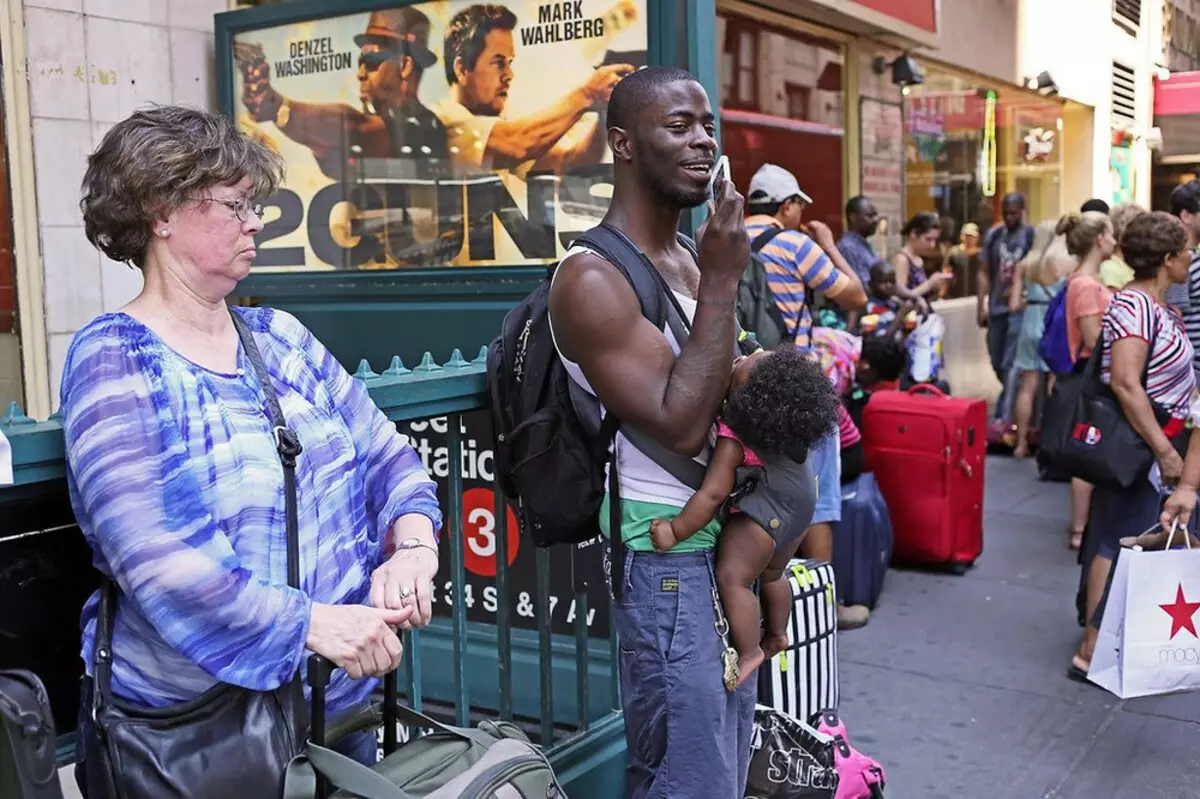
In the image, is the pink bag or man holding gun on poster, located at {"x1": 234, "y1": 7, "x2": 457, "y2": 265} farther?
man holding gun on poster, located at {"x1": 234, "y1": 7, "x2": 457, "y2": 265}

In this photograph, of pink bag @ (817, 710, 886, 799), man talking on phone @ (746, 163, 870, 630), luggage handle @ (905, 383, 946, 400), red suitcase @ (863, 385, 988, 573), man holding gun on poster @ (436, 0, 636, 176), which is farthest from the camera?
luggage handle @ (905, 383, 946, 400)

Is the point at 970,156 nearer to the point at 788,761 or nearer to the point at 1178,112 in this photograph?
the point at 1178,112

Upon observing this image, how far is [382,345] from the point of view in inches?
184

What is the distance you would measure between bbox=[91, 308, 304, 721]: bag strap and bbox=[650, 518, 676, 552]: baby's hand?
2.42ft

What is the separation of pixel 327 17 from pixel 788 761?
3.29 metres

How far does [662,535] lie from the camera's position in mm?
2361

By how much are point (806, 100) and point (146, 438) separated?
795 centimetres

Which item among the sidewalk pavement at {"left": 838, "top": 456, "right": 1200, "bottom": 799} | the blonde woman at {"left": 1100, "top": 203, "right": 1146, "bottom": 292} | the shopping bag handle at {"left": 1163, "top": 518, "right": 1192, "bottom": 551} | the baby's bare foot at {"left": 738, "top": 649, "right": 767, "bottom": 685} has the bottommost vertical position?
the sidewalk pavement at {"left": 838, "top": 456, "right": 1200, "bottom": 799}

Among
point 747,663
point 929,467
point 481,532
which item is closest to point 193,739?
point 747,663

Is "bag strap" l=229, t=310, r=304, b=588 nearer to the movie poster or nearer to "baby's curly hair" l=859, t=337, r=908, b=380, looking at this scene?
the movie poster

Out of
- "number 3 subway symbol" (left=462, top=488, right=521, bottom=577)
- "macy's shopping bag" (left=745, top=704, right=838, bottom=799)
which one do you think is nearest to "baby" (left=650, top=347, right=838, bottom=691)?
"macy's shopping bag" (left=745, top=704, right=838, bottom=799)

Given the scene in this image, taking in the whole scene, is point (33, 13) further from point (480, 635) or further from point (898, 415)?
point (898, 415)

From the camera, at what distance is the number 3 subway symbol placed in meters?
4.04

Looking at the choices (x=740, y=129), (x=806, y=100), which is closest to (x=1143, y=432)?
(x=740, y=129)
